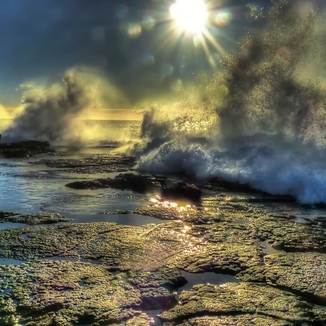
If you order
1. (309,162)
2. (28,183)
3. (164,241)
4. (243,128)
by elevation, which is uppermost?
(243,128)

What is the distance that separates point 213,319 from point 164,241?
2.65 meters

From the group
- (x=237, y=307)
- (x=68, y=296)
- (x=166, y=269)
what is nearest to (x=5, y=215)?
(x=68, y=296)

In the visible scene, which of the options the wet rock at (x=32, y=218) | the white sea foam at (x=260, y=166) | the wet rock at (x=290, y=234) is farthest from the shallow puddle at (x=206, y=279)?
the white sea foam at (x=260, y=166)

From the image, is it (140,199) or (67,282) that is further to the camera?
(140,199)

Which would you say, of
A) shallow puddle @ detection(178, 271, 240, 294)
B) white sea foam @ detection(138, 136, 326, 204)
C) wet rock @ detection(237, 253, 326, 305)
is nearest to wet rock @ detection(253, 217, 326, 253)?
wet rock @ detection(237, 253, 326, 305)

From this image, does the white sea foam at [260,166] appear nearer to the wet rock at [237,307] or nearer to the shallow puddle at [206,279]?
the shallow puddle at [206,279]

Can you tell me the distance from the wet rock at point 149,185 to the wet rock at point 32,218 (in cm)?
351

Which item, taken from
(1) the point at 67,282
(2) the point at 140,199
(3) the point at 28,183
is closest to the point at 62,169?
(3) the point at 28,183

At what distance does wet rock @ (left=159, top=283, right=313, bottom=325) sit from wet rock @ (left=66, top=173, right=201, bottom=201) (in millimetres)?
5772

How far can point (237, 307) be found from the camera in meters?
4.27

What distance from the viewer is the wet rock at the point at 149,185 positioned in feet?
35.3

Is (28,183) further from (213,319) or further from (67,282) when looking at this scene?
(213,319)

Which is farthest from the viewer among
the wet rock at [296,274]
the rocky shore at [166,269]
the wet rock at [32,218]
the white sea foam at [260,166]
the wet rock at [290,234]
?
the white sea foam at [260,166]

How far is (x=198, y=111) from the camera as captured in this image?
Result: 27.6 m
